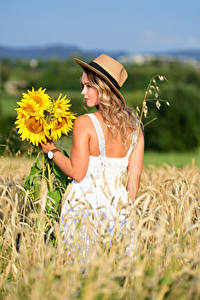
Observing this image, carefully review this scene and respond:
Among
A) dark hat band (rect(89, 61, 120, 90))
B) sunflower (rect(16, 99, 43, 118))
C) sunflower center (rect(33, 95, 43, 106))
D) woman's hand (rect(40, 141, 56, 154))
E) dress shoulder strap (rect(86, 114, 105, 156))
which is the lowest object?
woman's hand (rect(40, 141, 56, 154))

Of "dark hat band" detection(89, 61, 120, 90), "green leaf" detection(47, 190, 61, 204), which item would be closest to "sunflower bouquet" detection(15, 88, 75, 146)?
"dark hat band" detection(89, 61, 120, 90)

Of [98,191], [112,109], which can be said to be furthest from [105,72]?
[98,191]

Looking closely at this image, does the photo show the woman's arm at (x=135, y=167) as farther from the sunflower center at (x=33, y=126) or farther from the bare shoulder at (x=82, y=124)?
the sunflower center at (x=33, y=126)

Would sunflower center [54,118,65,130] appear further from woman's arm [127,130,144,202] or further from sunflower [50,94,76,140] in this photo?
woman's arm [127,130,144,202]

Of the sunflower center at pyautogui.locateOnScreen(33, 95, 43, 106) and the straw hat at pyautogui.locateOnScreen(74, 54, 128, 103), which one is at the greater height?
the straw hat at pyautogui.locateOnScreen(74, 54, 128, 103)

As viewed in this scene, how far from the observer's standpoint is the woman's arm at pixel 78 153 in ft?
9.44

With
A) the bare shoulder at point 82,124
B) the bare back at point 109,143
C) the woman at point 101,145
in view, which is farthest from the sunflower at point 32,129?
the bare back at point 109,143

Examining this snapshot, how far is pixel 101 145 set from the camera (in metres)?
2.96

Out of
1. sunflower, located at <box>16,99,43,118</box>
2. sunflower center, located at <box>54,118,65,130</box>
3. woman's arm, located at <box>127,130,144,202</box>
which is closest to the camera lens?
sunflower, located at <box>16,99,43,118</box>

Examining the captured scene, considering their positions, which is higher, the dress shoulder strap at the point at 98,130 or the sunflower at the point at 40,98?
the sunflower at the point at 40,98

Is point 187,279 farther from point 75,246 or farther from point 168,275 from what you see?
point 75,246

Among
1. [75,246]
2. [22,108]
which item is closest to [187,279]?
[75,246]

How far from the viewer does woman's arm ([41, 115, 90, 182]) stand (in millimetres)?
2877

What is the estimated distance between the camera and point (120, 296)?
214 cm
